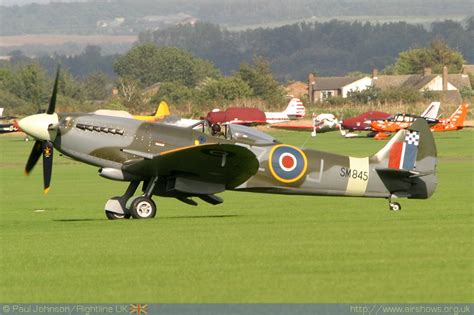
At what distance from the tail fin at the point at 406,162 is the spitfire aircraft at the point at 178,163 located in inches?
2.2

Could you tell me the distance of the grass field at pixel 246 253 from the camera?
31.8 feet

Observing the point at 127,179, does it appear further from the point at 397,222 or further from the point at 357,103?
the point at 357,103

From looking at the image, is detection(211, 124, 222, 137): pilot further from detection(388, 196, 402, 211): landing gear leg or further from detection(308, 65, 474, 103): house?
detection(308, 65, 474, 103): house

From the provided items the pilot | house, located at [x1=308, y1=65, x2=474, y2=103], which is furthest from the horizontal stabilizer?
house, located at [x1=308, y1=65, x2=474, y2=103]

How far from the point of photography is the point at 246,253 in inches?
468

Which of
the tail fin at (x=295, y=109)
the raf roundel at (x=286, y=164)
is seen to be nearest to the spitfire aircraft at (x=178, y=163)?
the raf roundel at (x=286, y=164)

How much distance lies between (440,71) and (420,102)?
4940 centimetres

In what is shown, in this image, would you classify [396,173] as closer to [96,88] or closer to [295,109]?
[295,109]

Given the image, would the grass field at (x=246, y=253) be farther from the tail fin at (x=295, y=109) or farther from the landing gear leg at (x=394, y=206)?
the tail fin at (x=295, y=109)

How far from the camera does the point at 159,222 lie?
1573cm

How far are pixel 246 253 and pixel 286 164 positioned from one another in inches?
196

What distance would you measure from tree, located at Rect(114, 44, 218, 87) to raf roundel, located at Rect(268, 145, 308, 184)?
12659 cm

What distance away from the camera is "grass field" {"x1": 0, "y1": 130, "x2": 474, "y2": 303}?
31.8 ft
